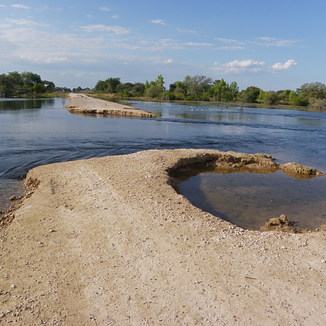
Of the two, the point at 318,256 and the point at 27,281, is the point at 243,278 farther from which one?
the point at 27,281

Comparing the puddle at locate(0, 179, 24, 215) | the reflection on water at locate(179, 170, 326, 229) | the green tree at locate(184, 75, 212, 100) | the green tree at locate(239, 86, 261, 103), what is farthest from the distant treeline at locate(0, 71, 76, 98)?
the reflection on water at locate(179, 170, 326, 229)

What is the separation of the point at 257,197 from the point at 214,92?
13084cm

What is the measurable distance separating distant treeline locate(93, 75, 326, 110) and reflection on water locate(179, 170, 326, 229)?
9878 cm

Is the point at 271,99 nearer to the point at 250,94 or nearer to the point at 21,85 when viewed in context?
the point at 250,94

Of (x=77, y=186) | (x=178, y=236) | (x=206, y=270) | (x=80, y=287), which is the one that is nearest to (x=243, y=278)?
(x=206, y=270)

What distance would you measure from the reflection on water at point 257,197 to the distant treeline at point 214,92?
9878 centimetres

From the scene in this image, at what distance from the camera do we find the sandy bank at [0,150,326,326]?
15.9 feet

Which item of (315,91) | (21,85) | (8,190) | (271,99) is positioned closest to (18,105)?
(8,190)

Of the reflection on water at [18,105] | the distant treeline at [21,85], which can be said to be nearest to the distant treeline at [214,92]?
the distant treeline at [21,85]

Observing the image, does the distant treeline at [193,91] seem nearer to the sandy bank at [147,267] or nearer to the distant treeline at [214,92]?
the distant treeline at [214,92]

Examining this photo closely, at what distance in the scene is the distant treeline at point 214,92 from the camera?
108438 mm

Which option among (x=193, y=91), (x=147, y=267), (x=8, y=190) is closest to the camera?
(x=147, y=267)

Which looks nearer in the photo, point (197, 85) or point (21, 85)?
point (21, 85)

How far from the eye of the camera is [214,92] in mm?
137250
